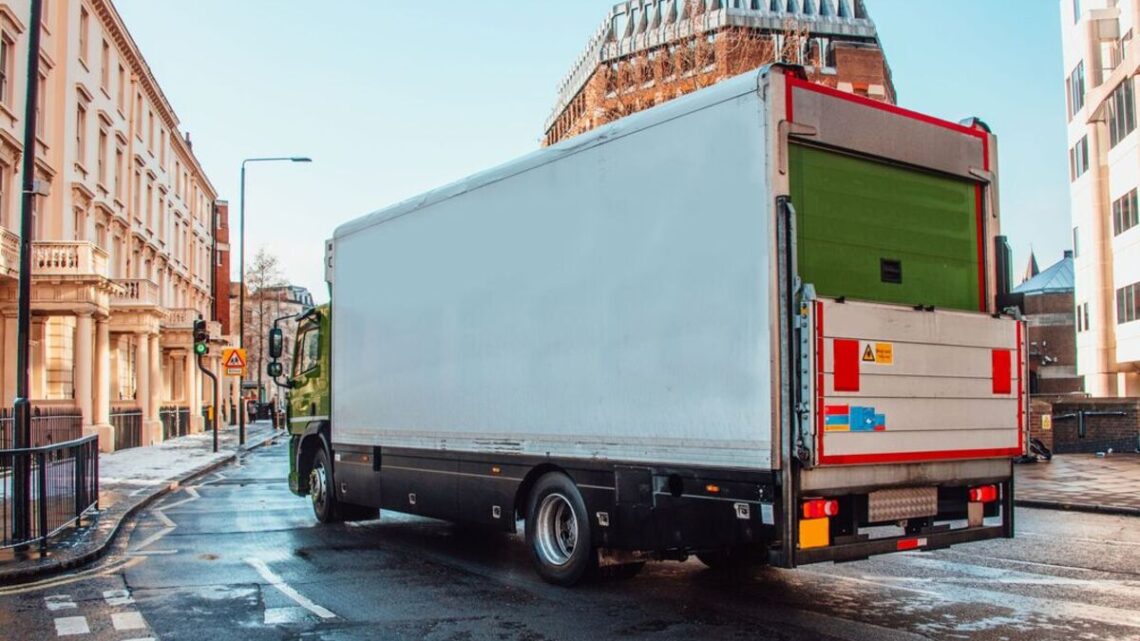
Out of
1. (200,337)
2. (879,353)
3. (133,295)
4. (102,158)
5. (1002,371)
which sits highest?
(102,158)

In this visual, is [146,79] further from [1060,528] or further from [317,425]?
[1060,528]

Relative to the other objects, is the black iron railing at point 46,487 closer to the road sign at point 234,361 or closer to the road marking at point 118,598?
the road marking at point 118,598

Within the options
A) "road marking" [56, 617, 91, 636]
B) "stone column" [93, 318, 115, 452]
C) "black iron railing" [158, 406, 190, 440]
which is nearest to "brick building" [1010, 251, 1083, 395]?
"black iron railing" [158, 406, 190, 440]

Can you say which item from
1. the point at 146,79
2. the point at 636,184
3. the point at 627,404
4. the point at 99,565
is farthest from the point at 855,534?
the point at 146,79

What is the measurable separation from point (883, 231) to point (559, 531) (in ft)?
11.3

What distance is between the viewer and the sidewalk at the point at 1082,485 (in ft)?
50.5

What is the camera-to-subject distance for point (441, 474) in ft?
32.7

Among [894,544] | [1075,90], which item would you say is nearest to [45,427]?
[894,544]

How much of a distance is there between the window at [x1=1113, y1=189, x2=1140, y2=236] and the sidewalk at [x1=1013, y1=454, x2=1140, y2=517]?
59.4 feet

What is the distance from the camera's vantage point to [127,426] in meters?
33.2

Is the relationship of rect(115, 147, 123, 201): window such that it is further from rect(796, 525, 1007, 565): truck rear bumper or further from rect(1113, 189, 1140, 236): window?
rect(1113, 189, 1140, 236): window

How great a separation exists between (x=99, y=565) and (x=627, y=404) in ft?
18.4

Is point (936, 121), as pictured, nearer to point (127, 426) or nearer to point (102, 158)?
point (127, 426)

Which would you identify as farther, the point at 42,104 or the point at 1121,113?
the point at 1121,113
